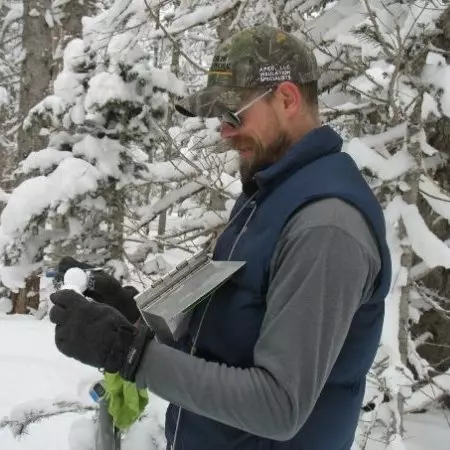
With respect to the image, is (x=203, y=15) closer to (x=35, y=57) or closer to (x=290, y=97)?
(x=290, y=97)

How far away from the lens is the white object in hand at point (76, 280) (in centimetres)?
177

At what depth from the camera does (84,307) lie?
1.48 m

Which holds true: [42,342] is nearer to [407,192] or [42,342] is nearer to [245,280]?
[407,192]

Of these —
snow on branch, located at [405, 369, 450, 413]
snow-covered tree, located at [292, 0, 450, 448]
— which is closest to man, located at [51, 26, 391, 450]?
snow-covered tree, located at [292, 0, 450, 448]

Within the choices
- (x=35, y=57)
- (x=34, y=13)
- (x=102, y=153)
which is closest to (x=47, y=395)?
(x=102, y=153)

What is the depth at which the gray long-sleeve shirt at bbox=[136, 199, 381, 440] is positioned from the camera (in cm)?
126

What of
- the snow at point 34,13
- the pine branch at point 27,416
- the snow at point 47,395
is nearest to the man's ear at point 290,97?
the snow at point 47,395

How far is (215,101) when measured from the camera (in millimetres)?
1719

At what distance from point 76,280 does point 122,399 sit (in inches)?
20.2

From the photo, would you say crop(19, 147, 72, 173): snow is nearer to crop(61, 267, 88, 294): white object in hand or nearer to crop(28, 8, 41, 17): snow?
crop(28, 8, 41, 17): snow

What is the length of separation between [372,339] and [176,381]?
0.60 meters

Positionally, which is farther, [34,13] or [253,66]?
[34,13]

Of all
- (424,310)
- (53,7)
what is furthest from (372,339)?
(53,7)

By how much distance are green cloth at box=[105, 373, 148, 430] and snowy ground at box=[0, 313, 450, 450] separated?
2.93 ft
